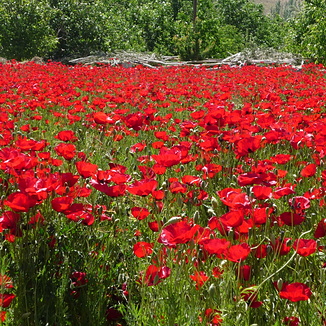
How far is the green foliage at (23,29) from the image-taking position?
16984 mm

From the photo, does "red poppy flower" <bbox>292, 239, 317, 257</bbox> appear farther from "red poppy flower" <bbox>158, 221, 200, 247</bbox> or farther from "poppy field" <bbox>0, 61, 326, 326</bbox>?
"red poppy flower" <bbox>158, 221, 200, 247</bbox>

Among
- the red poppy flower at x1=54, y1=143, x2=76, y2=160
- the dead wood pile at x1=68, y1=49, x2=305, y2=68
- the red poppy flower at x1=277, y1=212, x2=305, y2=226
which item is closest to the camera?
the red poppy flower at x1=277, y1=212, x2=305, y2=226

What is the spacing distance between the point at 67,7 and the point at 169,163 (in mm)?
18836

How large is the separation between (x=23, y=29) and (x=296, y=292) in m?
17.8

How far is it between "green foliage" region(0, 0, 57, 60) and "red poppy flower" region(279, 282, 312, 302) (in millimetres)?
17334

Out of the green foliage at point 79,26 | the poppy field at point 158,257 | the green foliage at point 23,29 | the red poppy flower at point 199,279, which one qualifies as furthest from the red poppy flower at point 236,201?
the green foliage at point 79,26

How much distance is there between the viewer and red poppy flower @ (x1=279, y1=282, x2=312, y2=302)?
133cm

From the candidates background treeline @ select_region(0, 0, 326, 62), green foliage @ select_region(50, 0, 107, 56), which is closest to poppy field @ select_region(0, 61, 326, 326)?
background treeline @ select_region(0, 0, 326, 62)

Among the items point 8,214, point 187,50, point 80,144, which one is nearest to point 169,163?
point 8,214

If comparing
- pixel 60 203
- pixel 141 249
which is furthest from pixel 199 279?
pixel 60 203

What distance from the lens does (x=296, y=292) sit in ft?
4.38

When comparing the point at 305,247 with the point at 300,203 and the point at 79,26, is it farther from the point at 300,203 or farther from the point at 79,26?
the point at 79,26

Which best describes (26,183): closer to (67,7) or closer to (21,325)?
(21,325)

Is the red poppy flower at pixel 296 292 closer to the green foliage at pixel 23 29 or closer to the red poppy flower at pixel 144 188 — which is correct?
the red poppy flower at pixel 144 188
